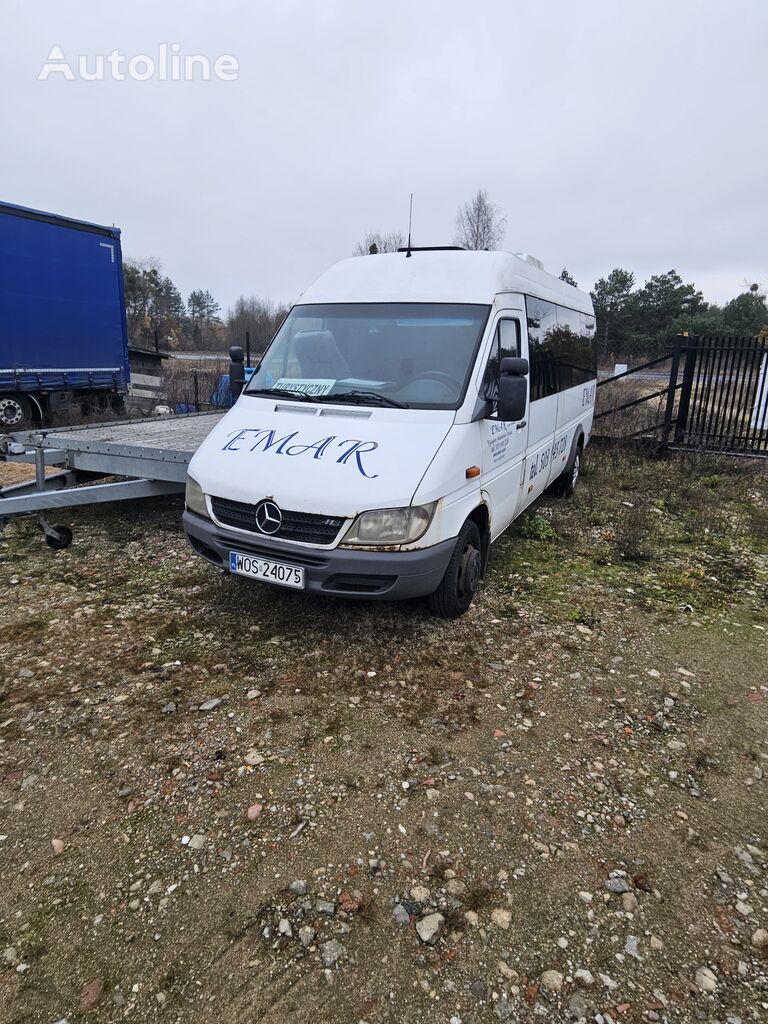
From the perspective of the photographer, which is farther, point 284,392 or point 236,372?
point 236,372

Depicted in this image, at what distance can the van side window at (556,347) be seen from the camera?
221 inches

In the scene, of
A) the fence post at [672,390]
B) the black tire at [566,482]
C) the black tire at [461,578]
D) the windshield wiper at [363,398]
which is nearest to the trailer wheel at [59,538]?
the windshield wiper at [363,398]

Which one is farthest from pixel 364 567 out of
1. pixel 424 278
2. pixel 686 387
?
pixel 686 387

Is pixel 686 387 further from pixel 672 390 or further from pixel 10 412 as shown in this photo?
pixel 10 412

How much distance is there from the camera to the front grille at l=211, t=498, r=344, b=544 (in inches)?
146

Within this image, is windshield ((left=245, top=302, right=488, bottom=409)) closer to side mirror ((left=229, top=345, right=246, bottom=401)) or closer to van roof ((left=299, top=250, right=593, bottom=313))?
van roof ((left=299, top=250, right=593, bottom=313))

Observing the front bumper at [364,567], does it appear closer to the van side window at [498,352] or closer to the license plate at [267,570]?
the license plate at [267,570]

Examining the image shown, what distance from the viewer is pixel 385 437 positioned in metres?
3.99

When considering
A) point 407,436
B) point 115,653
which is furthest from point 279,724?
point 407,436

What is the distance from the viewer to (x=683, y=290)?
151 ft

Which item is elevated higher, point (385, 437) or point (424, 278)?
point (424, 278)

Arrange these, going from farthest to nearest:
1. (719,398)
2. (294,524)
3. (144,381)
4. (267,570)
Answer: (144,381), (719,398), (267,570), (294,524)

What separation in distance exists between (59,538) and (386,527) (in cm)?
373

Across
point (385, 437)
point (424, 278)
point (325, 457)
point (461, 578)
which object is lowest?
point (461, 578)
